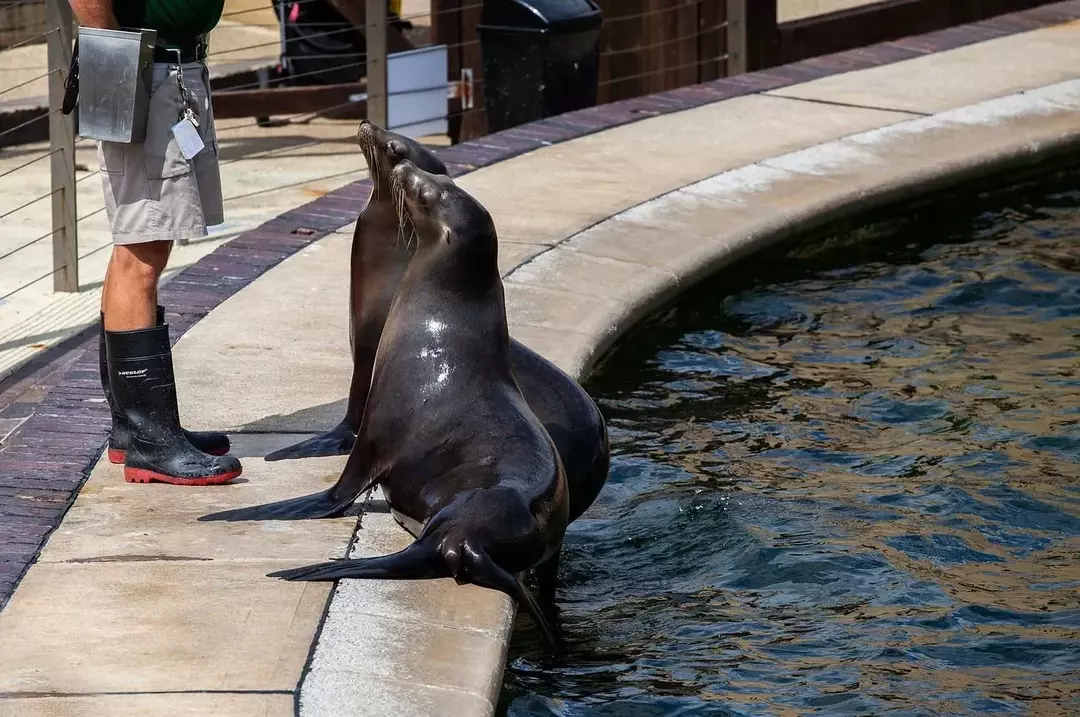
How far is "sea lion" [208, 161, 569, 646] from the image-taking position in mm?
3803

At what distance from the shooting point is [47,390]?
579 cm

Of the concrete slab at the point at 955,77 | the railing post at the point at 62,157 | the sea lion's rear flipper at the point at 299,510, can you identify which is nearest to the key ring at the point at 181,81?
the sea lion's rear flipper at the point at 299,510

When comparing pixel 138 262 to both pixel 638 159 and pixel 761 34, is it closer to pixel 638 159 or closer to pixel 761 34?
pixel 638 159

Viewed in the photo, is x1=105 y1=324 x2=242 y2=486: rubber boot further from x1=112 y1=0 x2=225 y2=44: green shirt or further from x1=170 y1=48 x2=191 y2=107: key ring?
x1=112 y1=0 x2=225 y2=44: green shirt

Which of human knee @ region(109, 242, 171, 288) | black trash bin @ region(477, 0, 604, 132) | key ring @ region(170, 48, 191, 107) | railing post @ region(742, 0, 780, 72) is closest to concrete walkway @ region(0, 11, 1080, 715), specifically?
human knee @ region(109, 242, 171, 288)

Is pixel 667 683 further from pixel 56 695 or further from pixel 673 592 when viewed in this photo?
pixel 56 695

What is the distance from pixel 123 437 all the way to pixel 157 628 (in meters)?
1.12

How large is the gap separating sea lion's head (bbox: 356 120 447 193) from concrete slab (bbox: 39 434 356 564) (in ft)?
2.83

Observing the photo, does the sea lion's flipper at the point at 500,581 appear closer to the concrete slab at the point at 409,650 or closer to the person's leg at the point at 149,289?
the concrete slab at the point at 409,650

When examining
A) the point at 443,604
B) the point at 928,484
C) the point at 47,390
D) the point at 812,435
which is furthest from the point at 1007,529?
the point at 47,390

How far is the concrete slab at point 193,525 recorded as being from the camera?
A: 13.1ft

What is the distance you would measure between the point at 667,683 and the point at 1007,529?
143 centimetres

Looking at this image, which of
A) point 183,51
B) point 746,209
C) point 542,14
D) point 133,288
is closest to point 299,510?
point 133,288

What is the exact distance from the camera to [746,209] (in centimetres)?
Result: 727
